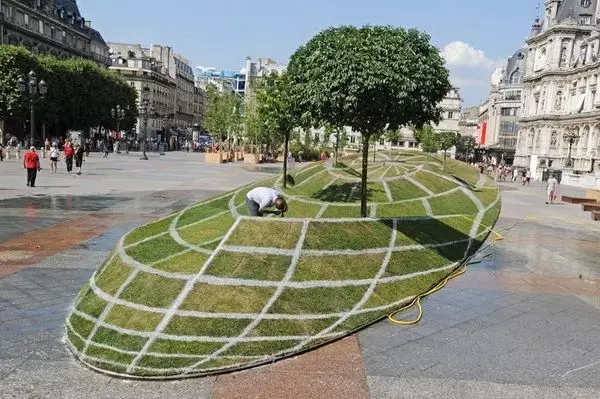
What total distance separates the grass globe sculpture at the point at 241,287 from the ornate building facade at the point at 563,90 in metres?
70.3

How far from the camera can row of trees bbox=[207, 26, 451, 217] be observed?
10695mm

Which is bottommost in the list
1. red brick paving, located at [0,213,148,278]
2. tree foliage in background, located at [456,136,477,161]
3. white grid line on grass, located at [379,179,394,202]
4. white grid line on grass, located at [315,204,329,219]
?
red brick paving, located at [0,213,148,278]

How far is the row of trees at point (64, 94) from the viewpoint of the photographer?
61.1m

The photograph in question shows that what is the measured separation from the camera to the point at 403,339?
8.74m

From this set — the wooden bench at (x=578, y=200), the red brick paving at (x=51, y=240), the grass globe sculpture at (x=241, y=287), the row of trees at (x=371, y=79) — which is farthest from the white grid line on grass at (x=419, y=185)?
the wooden bench at (x=578, y=200)

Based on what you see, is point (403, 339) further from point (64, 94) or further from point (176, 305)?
point (64, 94)

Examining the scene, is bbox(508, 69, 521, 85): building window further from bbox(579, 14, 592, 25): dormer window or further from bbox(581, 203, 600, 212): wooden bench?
bbox(581, 203, 600, 212): wooden bench

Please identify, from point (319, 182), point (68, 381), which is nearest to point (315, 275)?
point (68, 381)

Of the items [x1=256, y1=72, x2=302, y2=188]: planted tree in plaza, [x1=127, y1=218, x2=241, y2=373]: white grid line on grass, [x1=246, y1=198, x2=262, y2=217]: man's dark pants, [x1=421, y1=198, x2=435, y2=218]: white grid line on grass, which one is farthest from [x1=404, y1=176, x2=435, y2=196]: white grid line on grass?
[x1=127, y1=218, x2=241, y2=373]: white grid line on grass

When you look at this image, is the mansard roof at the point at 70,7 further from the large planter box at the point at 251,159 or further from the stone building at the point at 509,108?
the stone building at the point at 509,108

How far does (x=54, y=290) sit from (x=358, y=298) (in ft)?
20.1

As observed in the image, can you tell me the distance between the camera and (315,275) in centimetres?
1015

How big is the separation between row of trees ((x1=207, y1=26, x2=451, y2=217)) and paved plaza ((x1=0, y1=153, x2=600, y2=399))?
4083 mm

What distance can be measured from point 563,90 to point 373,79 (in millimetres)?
88410
